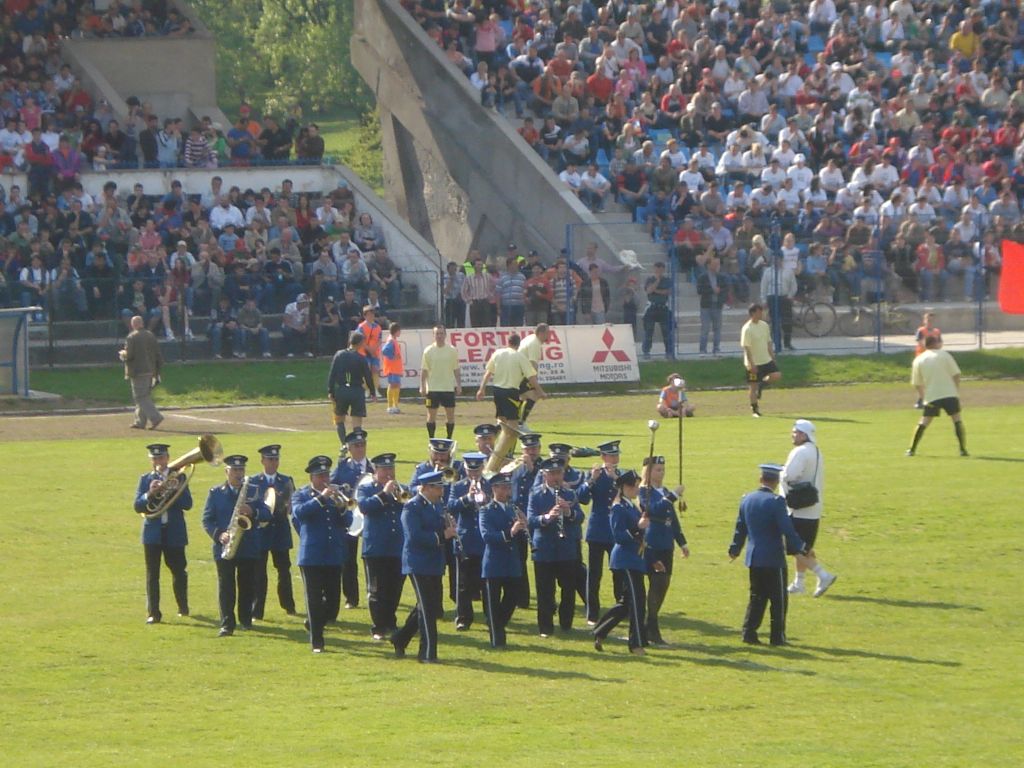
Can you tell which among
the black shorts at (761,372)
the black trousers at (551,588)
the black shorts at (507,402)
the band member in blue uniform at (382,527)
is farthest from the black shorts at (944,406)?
the band member in blue uniform at (382,527)

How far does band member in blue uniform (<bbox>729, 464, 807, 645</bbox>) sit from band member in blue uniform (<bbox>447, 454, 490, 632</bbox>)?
96.5 inches

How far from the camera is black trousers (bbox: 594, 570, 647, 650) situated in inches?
647

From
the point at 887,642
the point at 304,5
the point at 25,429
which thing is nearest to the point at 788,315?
the point at 25,429

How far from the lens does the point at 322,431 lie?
30.3 meters

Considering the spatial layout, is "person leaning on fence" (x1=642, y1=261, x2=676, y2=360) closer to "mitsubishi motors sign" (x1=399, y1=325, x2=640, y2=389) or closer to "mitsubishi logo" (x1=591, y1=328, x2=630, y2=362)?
"mitsubishi motors sign" (x1=399, y1=325, x2=640, y2=389)

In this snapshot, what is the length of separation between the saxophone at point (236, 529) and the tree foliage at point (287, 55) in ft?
181

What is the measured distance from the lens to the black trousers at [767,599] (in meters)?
16.6

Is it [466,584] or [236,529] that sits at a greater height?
[236,529]

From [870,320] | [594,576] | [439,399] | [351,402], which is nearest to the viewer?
[594,576]

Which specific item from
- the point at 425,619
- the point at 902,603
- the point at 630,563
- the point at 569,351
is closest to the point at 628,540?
the point at 630,563

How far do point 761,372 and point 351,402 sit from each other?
803 centimetres

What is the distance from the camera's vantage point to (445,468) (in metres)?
17.4

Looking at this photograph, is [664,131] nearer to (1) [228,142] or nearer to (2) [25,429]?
(1) [228,142]

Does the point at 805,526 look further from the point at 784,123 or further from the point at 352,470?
the point at 784,123
